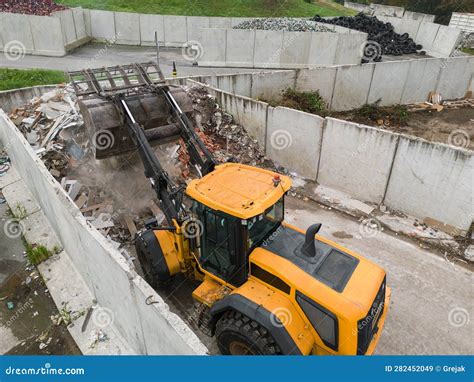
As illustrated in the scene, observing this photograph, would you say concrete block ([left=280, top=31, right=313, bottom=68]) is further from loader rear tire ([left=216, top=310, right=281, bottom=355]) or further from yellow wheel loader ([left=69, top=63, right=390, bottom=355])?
loader rear tire ([left=216, top=310, right=281, bottom=355])

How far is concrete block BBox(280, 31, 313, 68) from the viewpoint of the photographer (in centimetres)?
1767

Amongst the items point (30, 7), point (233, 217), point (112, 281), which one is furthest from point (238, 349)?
point (30, 7)

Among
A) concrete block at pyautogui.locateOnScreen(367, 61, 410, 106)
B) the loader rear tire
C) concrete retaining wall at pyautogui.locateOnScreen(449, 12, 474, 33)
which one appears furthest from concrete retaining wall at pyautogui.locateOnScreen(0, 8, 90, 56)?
concrete retaining wall at pyautogui.locateOnScreen(449, 12, 474, 33)

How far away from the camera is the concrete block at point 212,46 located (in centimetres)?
1758

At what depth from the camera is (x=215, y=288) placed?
5195mm

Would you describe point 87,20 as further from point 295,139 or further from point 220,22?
point 295,139

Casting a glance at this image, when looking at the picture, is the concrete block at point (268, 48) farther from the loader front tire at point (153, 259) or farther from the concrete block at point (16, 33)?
the loader front tire at point (153, 259)

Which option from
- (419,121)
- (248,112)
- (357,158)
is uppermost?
(248,112)

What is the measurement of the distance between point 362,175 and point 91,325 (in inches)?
262

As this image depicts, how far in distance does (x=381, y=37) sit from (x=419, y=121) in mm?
12045

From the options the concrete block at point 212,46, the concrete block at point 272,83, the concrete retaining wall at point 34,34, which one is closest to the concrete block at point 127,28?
the concrete retaining wall at point 34,34

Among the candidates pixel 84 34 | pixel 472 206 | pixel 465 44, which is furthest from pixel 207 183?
pixel 465 44

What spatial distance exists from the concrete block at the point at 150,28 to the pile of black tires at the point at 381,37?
10.9 m

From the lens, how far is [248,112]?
10.7 metres
